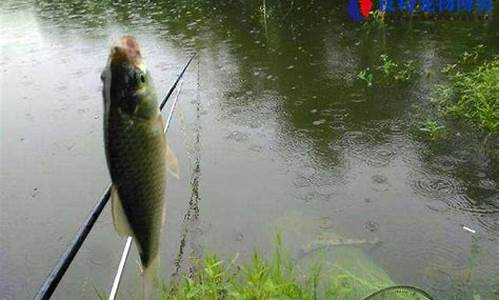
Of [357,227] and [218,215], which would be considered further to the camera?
[218,215]

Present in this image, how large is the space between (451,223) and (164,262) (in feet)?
6.69

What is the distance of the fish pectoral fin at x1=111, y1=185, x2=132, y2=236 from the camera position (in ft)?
3.58

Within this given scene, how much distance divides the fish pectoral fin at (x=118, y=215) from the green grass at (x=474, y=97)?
430 centimetres

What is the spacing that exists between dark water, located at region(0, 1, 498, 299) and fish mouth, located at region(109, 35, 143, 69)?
2633 mm

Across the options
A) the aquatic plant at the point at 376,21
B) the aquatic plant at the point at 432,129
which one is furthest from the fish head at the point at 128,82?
the aquatic plant at the point at 376,21

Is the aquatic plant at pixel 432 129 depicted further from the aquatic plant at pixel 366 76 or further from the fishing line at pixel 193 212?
the fishing line at pixel 193 212

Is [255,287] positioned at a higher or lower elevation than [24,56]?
higher

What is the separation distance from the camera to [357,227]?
3771mm

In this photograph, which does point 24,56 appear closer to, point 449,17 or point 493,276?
point 449,17

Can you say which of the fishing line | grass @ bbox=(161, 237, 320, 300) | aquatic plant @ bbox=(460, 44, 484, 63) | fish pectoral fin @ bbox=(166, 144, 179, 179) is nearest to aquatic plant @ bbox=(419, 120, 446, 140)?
aquatic plant @ bbox=(460, 44, 484, 63)

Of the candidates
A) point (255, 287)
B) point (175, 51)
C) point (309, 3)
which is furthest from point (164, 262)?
point (309, 3)

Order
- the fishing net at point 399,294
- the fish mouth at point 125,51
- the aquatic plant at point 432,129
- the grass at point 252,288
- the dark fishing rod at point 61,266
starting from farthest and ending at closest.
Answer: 1. the aquatic plant at point 432,129
2. the grass at point 252,288
3. the fishing net at point 399,294
4. the dark fishing rod at point 61,266
5. the fish mouth at point 125,51

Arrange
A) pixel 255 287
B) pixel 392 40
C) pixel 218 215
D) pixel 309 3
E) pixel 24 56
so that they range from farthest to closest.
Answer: pixel 309 3 < pixel 24 56 < pixel 392 40 < pixel 218 215 < pixel 255 287

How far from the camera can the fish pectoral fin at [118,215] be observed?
3.58 feet
